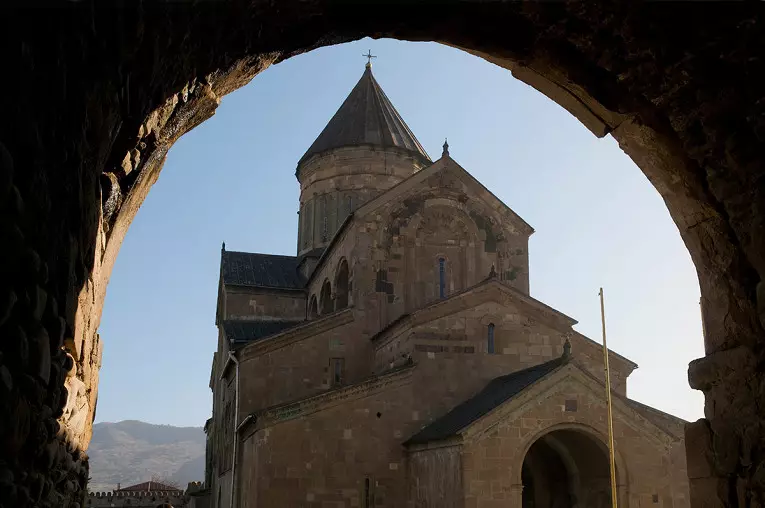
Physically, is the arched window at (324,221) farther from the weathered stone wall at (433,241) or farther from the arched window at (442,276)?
the arched window at (442,276)

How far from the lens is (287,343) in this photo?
700 inches

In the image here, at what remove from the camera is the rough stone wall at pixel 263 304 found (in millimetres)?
22719

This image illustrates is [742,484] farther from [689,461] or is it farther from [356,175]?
[356,175]

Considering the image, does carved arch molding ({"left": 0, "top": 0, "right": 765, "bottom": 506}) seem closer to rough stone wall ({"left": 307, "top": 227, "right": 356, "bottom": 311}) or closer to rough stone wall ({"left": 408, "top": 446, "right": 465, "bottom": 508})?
rough stone wall ({"left": 408, "top": 446, "right": 465, "bottom": 508})

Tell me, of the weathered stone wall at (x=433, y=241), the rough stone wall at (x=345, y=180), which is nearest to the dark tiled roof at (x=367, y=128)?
the rough stone wall at (x=345, y=180)

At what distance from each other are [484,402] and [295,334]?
5.26m

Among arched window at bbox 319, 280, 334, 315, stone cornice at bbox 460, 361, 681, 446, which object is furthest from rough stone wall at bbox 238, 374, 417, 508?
arched window at bbox 319, 280, 334, 315

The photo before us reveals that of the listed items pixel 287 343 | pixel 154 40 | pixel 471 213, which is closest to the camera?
pixel 154 40

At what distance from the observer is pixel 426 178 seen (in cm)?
1870

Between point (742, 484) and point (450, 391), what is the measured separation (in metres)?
11.8

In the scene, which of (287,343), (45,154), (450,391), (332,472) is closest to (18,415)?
(45,154)

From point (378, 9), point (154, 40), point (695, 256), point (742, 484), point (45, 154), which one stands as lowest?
point (742, 484)

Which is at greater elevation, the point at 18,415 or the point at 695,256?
the point at 695,256

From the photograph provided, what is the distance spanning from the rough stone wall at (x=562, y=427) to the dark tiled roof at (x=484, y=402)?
39cm
